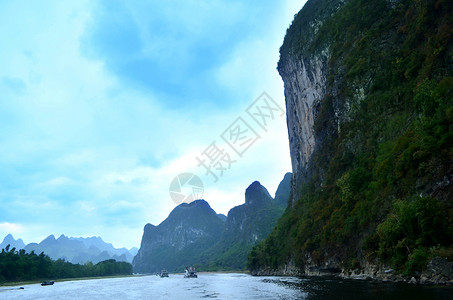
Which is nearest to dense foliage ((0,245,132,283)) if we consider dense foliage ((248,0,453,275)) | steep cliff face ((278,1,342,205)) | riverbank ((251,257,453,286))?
dense foliage ((248,0,453,275))

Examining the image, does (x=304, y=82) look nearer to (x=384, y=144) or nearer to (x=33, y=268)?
(x=384, y=144)

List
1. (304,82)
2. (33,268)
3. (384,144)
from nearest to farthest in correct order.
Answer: (384,144), (304,82), (33,268)

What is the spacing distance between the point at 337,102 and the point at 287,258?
35682mm

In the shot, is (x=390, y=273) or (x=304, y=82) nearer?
(x=390, y=273)

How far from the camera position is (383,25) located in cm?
5578

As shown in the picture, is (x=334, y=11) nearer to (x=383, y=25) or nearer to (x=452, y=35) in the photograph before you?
(x=383, y=25)

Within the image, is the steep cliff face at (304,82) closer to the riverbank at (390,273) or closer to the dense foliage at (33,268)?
the riverbank at (390,273)

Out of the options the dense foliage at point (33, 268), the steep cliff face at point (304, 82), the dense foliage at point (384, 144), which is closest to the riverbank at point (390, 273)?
the dense foliage at point (384, 144)

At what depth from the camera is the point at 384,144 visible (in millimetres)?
40750

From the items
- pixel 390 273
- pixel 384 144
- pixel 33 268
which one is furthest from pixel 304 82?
pixel 33 268

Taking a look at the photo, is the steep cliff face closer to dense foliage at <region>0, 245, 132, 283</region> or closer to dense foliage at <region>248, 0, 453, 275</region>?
dense foliage at <region>248, 0, 453, 275</region>

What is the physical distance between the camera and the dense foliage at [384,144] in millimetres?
26984

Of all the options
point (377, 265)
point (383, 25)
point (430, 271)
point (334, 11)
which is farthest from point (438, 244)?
point (334, 11)

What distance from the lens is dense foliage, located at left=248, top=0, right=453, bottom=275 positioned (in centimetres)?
2698
